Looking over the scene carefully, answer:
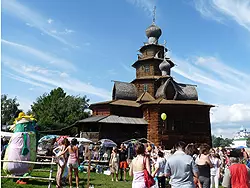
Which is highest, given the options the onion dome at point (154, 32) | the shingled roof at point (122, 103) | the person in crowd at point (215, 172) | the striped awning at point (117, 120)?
the onion dome at point (154, 32)

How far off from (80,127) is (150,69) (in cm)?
1275

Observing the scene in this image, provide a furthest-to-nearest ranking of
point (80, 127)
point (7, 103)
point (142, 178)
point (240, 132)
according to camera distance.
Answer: point (240, 132), point (7, 103), point (80, 127), point (142, 178)

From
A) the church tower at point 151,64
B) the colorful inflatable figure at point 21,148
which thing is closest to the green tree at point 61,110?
the church tower at point 151,64

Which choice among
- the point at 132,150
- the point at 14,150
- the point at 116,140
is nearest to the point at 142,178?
the point at 14,150

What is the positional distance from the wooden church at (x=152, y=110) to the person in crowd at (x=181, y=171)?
86.3 feet

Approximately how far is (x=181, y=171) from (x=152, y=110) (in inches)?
1124

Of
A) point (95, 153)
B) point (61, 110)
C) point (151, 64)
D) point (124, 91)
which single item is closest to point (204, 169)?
point (95, 153)

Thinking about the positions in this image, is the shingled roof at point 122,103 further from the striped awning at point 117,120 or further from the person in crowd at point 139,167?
the person in crowd at point 139,167

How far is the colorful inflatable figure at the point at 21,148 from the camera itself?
1049 cm

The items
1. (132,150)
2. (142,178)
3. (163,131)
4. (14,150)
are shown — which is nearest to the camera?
(142,178)

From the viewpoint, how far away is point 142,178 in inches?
246

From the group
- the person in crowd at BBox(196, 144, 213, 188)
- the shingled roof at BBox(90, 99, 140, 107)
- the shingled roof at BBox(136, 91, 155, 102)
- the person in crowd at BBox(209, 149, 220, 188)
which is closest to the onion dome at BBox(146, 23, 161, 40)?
the shingled roof at BBox(136, 91, 155, 102)

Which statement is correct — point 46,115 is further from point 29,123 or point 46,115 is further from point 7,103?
point 29,123

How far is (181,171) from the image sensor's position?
5656mm
